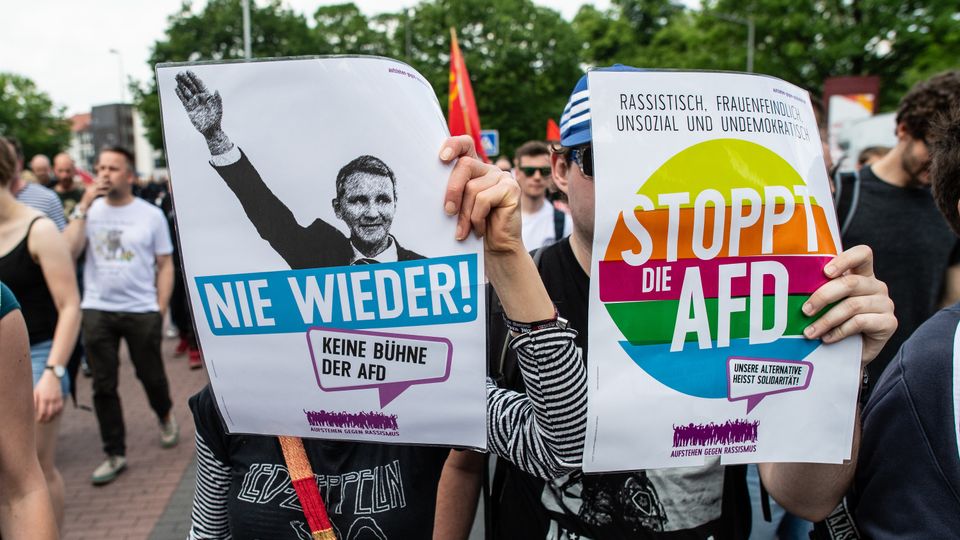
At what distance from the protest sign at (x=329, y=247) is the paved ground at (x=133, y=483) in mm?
2860

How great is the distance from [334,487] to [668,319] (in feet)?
2.68

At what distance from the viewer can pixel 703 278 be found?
1.24m

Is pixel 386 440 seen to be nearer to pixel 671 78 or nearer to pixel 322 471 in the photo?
pixel 322 471

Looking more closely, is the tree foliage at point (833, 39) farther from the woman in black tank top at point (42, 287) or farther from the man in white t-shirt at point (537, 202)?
the woman in black tank top at point (42, 287)

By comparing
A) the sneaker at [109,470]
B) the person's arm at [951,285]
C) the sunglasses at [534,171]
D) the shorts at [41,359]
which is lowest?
the sneaker at [109,470]

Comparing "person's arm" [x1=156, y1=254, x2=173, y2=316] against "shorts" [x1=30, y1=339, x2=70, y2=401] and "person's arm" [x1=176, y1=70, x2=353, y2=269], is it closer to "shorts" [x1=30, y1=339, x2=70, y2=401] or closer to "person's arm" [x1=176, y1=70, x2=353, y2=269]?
"shorts" [x1=30, y1=339, x2=70, y2=401]

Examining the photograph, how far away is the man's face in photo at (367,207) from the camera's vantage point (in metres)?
1.22

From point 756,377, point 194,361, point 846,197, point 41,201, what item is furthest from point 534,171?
point 756,377

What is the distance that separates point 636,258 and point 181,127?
32.1 inches

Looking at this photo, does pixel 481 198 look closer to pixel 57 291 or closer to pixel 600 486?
pixel 600 486

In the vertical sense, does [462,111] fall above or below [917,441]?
above

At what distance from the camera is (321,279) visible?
125 cm

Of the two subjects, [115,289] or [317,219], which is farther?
[115,289]

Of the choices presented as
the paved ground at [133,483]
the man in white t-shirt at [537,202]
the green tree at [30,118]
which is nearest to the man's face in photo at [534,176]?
the man in white t-shirt at [537,202]
